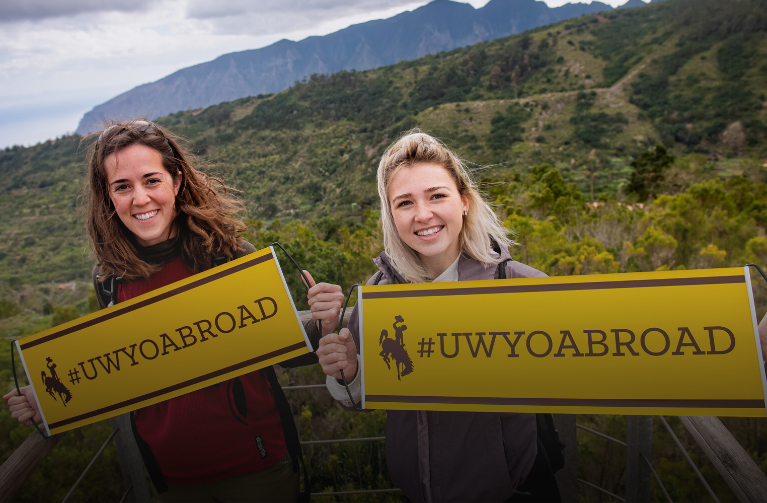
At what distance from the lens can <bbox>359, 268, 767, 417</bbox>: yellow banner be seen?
46.1 inches

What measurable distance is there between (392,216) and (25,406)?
1463 mm

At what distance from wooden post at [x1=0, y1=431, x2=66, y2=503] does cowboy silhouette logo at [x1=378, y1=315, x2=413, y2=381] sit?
3.73 feet

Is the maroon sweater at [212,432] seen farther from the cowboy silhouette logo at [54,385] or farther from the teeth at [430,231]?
the teeth at [430,231]

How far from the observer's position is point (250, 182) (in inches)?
1602

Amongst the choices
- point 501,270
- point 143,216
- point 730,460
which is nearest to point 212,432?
point 143,216

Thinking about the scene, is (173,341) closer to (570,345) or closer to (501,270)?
(501,270)

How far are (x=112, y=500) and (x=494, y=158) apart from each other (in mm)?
33673

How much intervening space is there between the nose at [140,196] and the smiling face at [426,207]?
2.71 feet

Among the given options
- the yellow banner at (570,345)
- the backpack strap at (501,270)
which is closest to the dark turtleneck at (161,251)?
the yellow banner at (570,345)

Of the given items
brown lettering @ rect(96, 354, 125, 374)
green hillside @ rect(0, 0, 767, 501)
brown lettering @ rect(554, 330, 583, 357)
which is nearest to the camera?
brown lettering @ rect(554, 330, 583, 357)

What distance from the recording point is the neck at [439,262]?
60.7 inches

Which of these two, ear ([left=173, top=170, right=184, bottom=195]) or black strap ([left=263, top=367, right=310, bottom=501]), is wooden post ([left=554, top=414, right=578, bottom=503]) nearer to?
black strap ([left=263, top=367, right=310, bottom=501])

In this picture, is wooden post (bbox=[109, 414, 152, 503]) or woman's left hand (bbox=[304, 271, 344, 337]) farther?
wooden post (bbox=[109, 414, 152, 503])

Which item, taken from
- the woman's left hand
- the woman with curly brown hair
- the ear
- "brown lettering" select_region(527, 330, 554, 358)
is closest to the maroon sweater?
the woman with curly brown hair
